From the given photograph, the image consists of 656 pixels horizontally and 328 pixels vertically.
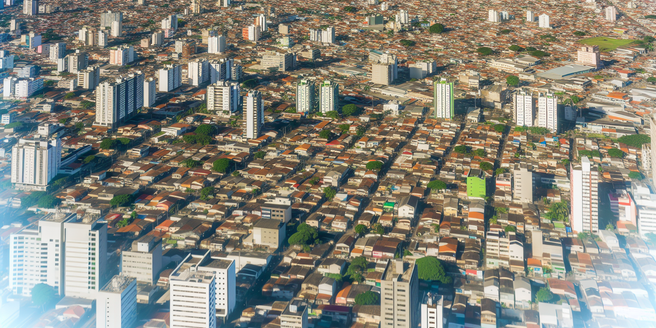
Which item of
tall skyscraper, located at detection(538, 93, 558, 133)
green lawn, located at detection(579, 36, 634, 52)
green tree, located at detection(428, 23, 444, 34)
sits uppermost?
green tree, located at detection(428, 23, 444, 34)

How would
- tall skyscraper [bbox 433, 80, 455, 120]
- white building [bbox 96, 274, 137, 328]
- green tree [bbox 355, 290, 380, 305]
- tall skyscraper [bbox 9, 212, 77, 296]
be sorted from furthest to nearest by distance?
1. tall skyscraper [bbox 433, 80, 455, 120]
2. tall skyscraper [bbox 9, 212, 77, 296]
3. green tree [bbox 355, 290, 380, 305]
4. white building [bbox 96, 274, 137, 328]

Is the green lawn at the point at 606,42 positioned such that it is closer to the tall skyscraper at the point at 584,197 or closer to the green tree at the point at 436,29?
the green tree at the point at 436,29

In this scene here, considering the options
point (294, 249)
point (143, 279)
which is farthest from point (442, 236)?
point (143, 279)

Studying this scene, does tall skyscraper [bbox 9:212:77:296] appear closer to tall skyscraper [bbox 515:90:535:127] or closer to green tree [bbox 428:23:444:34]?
tall skyscraper [bbox 515:90:535:127]

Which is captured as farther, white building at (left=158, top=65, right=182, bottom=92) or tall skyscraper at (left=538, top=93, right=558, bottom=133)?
white building at (left=158, top=65, right=182, bottom=92)

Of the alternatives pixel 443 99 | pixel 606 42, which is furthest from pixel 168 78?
pixel 606 42

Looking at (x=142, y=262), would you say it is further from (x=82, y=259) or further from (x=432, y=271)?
(x=432, y=271)

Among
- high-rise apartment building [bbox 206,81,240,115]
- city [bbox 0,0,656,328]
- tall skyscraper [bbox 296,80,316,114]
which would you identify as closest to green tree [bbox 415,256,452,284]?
city [bbox 0,0,656,328]
